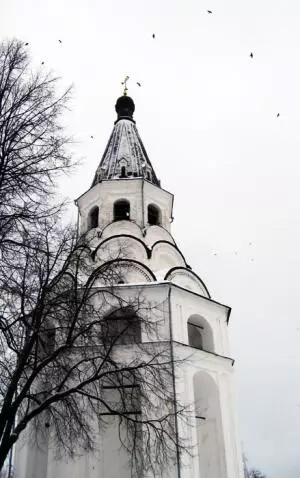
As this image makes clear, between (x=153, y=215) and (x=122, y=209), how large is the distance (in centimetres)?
137

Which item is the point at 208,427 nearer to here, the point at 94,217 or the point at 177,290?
the point at 177,290

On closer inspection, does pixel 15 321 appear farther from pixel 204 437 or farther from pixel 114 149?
pixel 114 149

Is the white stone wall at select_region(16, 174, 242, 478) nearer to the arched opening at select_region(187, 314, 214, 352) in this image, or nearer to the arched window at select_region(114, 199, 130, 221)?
the arched opening at select_region(187, 314, 214, 352)

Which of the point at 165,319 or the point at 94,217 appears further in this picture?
the point at 94,217

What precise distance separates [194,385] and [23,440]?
566cm

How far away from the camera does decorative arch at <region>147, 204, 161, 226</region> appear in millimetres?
23078

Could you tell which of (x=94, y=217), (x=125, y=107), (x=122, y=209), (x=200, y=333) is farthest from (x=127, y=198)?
(x=125, y=107)

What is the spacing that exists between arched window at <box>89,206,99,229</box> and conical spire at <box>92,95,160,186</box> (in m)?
1.32

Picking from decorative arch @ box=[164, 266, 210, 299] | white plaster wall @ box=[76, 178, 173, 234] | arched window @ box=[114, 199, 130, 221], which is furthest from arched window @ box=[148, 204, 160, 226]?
decorative arch @ box=[164, 266, 210, 299]

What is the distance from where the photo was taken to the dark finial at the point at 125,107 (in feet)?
93.0

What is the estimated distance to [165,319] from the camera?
17781 millimetres

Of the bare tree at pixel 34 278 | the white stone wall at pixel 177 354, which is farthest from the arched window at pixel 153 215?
the bare tree at pixel 34 278

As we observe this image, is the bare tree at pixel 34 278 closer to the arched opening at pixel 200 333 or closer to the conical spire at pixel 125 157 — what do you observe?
the arched opening at pixel 200 333

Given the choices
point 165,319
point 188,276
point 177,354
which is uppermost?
point 188,276
